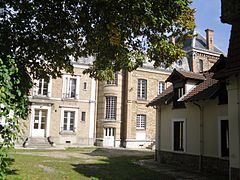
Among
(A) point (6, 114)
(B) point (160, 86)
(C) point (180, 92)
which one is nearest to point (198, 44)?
(B) point (160, 86)

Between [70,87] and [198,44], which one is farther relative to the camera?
[198,44]

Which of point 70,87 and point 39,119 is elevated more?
point 70,87

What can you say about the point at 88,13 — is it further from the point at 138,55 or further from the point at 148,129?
the point at 148,129

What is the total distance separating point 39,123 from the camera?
→ 3216cm

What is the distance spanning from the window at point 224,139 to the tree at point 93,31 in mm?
5709

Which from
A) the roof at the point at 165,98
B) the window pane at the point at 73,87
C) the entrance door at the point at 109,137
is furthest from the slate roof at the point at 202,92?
the window pane at the point at 73,87

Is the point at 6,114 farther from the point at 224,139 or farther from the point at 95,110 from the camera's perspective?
the point at 95,110

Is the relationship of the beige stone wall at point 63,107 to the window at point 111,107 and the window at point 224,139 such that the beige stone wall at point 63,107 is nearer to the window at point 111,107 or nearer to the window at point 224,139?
the window at point 111,107

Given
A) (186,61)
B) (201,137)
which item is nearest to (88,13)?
(201,137)

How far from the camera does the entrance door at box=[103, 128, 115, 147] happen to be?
110ft

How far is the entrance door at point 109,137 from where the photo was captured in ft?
110

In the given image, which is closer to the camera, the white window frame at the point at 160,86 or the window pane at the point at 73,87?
the window pane at the point at 73,87

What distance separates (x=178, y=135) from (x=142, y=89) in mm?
18732

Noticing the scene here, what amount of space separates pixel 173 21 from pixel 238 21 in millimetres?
2501
